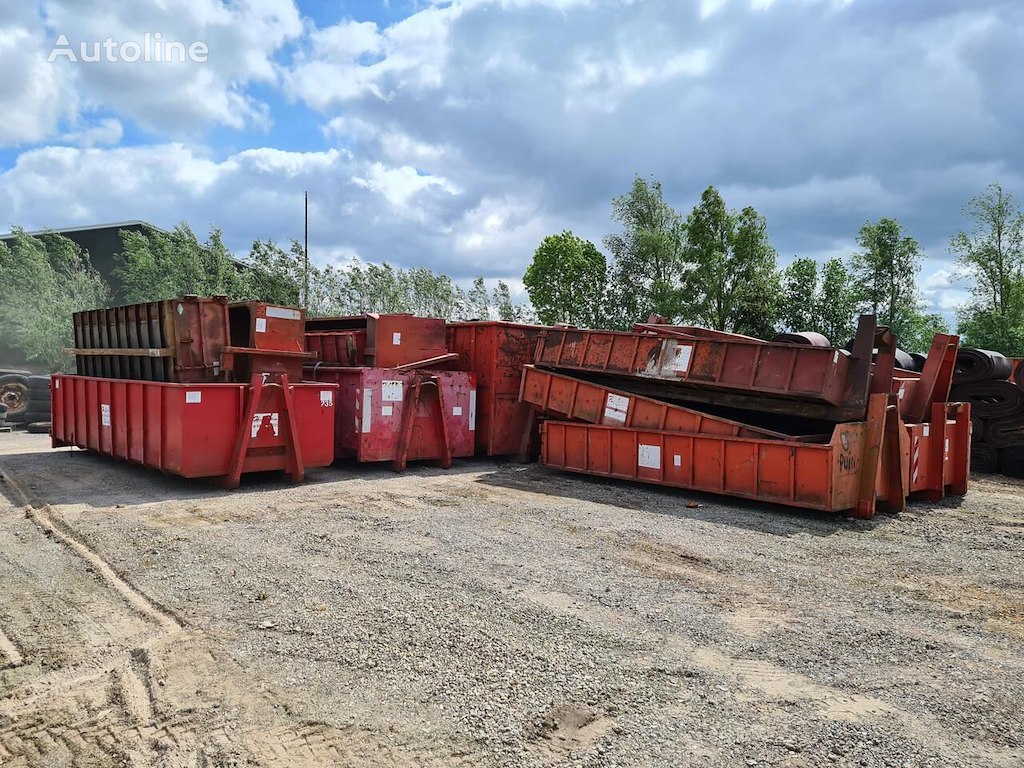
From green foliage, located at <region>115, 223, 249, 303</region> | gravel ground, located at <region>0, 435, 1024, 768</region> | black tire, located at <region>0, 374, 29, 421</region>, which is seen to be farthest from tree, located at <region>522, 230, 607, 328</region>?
gravel ground, located at <region>0, 435, 1024, 768</region>

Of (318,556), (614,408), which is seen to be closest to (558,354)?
(614,408)

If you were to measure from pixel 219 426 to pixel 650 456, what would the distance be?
593cm

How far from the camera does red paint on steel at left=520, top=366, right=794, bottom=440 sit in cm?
946

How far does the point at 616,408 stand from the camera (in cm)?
1075

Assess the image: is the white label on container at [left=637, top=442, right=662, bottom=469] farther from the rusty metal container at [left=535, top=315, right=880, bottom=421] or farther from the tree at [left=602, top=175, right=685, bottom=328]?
the tree at [left=602, top=175, right=685, bottom=328]

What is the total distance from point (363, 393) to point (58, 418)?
629 centimetres

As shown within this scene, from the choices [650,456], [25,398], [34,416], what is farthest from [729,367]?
[25,398]

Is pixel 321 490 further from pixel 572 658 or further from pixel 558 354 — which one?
pixel 572 658

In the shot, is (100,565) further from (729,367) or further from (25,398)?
(25,398)

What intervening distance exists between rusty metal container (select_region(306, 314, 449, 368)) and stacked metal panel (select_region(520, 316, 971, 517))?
186cm

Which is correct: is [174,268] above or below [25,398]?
above

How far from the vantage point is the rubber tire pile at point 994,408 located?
524 inches

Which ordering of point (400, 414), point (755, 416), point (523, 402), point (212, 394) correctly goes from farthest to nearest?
1. point (523, 402)
2. point (400, 414)
3. point (755, 416)
4. point (212, 394)

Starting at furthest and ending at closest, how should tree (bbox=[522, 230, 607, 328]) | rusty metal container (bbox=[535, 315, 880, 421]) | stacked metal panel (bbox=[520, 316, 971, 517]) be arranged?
1. tree (bbox=[522, 230, 607, 328])
2. rusty metal container (bbox=[535, 315, 880, 421])
3. stacked metal panel (bbox=[520, 316, 971, 517])
